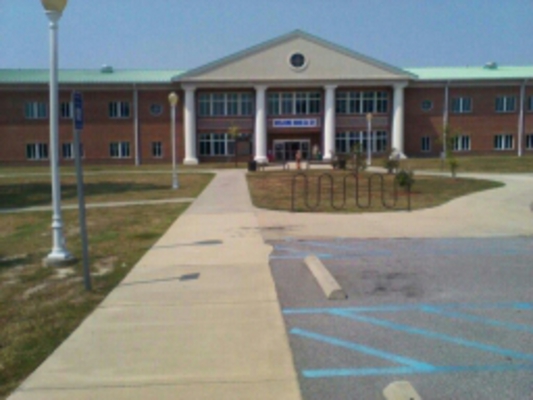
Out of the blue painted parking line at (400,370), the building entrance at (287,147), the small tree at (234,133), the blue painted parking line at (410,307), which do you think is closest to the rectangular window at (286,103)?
the building entrance at (287,147)

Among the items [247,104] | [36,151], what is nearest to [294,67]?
[247,104]

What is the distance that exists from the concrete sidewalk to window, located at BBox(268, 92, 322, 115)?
46113 millimetres

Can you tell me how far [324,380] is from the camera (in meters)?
4.16

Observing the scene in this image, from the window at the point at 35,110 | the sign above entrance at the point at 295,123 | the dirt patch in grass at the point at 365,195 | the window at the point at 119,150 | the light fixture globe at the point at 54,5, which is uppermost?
the window at the point at 35,110

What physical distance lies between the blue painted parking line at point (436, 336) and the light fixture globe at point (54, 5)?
5.91 m

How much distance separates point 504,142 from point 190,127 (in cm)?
3208

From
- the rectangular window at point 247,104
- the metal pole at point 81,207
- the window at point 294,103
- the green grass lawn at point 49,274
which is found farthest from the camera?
the window at point 294,103

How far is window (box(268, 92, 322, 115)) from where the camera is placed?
176 ft

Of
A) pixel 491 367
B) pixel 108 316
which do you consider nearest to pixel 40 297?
pixel 108 316

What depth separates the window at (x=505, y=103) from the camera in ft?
178

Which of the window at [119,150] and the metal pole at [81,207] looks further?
the window at [119,150]

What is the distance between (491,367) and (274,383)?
5.83 ft

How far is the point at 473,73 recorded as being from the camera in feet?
188

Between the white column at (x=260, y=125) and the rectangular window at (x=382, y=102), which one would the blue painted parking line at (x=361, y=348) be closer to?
the white column at (x=260, y=125)
